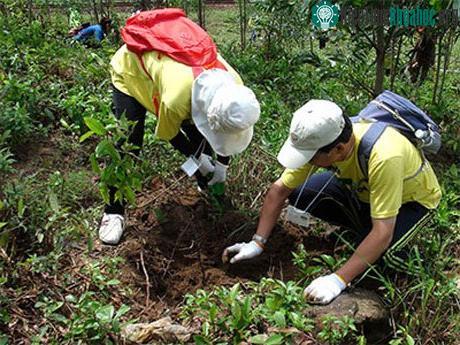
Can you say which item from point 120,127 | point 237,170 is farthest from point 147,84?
point 237,170

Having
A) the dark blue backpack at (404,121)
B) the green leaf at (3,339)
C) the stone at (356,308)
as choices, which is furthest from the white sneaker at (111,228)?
the dark blue backpack at (404,121)

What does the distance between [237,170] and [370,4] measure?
1308 mm

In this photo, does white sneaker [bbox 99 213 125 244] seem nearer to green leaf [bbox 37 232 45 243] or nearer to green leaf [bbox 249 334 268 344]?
green leaf [bbox 37 232 45 243]

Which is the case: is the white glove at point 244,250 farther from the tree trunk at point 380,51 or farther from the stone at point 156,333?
the tree trunk at point 380,51

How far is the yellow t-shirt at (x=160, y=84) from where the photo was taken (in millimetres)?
2615

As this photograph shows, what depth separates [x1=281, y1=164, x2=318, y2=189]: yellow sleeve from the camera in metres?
2.71

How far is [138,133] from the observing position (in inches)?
119

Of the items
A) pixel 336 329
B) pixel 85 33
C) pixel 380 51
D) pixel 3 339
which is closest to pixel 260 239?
pixel 336 329

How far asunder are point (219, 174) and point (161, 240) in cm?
46

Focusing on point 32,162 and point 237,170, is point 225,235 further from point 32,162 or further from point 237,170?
point 32,162

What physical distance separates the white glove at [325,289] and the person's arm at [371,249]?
0.11 feet

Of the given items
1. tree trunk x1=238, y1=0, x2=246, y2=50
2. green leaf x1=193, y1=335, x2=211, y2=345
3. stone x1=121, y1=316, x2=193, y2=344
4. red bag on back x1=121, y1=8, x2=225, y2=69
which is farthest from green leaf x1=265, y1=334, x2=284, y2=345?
tree trunk x1=238, y1=0, x2=246, y2=50

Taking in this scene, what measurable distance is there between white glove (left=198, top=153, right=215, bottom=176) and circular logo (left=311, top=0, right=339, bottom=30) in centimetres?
148

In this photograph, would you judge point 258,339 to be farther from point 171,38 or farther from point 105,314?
point 171,38
